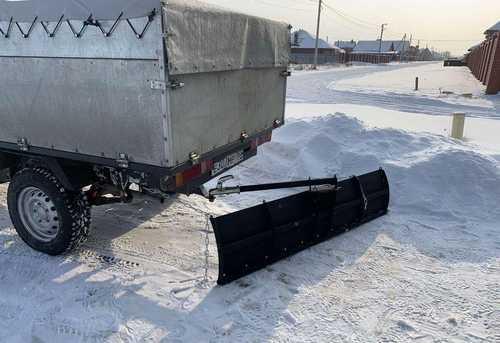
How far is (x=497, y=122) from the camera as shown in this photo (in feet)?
40.9

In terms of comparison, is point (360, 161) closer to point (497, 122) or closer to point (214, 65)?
point (214, 65)

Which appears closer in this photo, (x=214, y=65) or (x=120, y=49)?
(x=120, y=49)

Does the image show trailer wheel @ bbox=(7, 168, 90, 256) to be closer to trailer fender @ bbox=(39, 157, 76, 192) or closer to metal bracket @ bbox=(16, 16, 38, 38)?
trailer fender @ bbox=(39, 157, 76, 192)

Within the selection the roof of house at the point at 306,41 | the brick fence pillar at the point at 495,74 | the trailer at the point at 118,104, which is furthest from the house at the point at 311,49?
the trailer at the point at 118,104

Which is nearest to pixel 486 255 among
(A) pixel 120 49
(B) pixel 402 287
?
(B) pixel 402 287

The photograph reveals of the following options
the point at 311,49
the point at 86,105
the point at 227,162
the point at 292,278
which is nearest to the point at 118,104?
the point at 86,105

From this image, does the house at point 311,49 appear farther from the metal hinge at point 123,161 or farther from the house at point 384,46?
the metal hinge at point 123,161

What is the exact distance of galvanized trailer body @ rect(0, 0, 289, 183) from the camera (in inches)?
120

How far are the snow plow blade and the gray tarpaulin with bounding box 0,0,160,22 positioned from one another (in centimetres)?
192

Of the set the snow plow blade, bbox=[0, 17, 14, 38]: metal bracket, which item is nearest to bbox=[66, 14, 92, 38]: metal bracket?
bbox=[0, 17, 14, 38]: metal bracket

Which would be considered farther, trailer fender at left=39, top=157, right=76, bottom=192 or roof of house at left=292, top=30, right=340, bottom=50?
roof of house at left=292, top=30, right=340, bottom=50

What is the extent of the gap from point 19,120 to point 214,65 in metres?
2.09

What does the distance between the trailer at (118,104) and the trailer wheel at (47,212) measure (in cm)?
1

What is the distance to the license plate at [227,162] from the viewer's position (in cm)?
409
